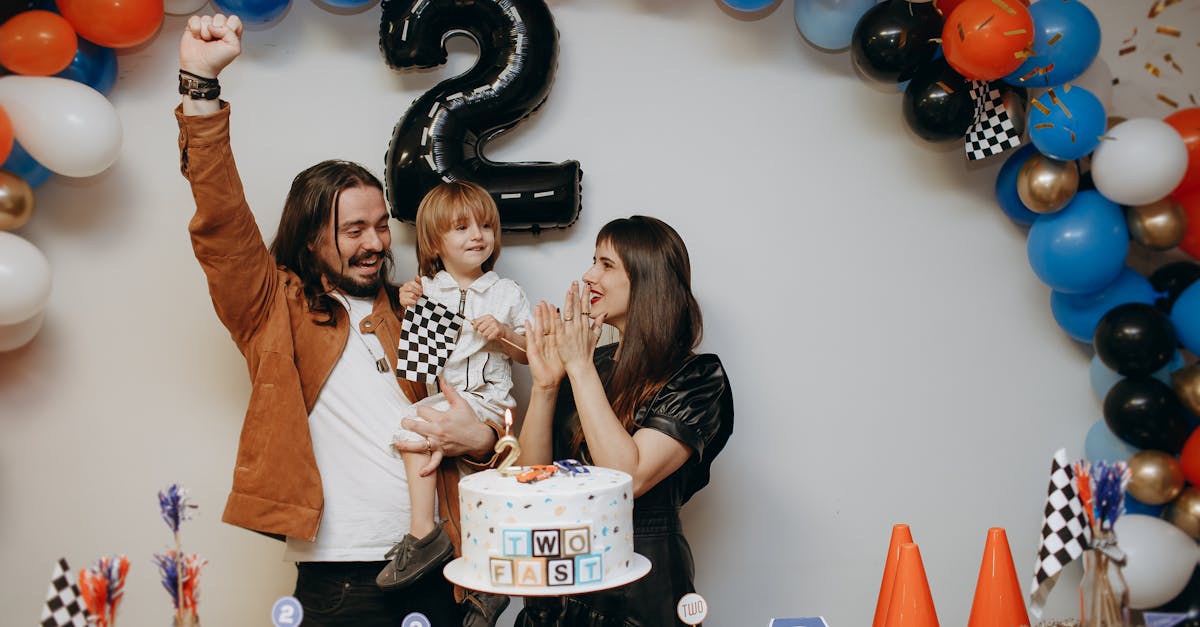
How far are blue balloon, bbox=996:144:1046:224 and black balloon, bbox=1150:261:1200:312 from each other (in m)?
0.37

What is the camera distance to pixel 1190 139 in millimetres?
2543

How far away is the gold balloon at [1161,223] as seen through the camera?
8.52ft

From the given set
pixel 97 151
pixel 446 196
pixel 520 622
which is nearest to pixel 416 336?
pixel 446 196

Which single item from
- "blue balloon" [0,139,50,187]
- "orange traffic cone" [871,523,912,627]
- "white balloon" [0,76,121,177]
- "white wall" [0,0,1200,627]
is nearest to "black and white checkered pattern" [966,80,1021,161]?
"white wall" [0,0,1200,627]

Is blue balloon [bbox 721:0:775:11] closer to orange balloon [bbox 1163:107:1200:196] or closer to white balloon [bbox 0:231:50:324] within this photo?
orange balloon [bbox 1163:107:1200:196]

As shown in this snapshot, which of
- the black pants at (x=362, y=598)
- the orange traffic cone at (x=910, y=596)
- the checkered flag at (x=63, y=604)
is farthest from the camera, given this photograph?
the black pants at (x=362, y=598)

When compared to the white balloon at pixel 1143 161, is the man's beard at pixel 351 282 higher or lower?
lower

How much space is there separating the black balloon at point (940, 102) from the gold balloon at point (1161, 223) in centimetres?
50

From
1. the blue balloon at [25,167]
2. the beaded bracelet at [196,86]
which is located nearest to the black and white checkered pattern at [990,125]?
the beaded bracelet at [196,86]

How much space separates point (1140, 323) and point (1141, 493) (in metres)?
0.45

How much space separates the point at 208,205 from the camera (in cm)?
225

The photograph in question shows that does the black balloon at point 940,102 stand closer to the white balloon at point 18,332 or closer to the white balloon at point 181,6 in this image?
the white balloon at point 181,6

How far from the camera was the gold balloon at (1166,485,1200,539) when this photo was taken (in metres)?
2.54

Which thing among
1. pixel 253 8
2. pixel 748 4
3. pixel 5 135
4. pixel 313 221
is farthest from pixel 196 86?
pixel 748 4
